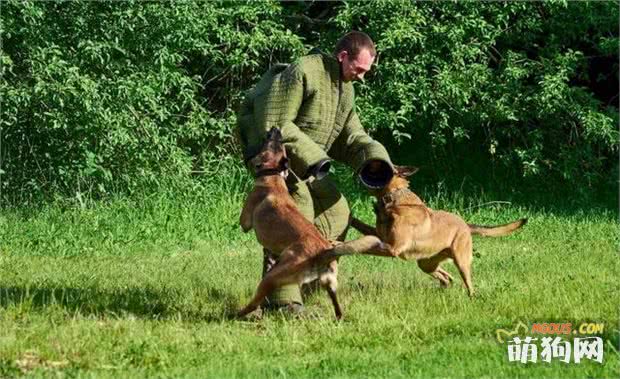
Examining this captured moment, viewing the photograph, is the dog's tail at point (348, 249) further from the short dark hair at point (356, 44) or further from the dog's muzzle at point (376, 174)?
the short dark hair at point (356, 44)

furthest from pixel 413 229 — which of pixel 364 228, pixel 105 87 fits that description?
pixel 105 87

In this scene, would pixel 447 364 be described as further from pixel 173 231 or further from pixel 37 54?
pixel 37 54

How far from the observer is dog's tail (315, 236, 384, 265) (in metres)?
6.34

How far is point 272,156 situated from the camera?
685 cm

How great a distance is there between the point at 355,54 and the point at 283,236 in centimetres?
139

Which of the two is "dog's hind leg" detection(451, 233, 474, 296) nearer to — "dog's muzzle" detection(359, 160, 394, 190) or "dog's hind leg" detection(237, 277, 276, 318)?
"dog's muzzle" detection(359, 160, 394, 190)

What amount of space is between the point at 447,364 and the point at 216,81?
9.98 meters

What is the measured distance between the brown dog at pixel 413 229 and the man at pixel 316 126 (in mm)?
130

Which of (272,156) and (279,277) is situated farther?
(272,156)

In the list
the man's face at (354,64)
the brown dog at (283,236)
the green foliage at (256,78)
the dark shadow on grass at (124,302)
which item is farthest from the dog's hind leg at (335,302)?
Answer: the green foliage at (256,78)

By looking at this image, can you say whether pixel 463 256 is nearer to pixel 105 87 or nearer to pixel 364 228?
pixel 364 228

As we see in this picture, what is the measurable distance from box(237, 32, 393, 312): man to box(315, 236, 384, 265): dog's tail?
2.25 ft

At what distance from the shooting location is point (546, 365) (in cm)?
576

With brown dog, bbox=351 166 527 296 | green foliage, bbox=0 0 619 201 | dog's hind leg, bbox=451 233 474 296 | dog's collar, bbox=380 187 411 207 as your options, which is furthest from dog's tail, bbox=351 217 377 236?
green foliage, bbox=0 0 619 201
